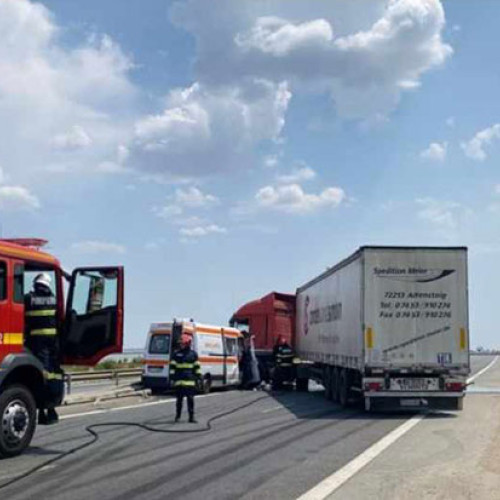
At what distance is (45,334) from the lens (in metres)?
11.2

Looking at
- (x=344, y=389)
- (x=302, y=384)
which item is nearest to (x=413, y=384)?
(x=344, y=389)

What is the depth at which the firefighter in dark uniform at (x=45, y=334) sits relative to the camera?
11125 mm

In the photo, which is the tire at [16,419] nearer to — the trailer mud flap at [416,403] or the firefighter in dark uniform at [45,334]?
the firefighter in dark uniform at [45,334]

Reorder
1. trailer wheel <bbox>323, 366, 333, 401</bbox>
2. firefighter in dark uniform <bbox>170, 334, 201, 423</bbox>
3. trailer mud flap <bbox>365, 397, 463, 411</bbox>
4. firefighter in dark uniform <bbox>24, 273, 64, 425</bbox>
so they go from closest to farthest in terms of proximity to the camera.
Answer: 1. firefighter in dark uniform <bbox>24, 273, 64, 425</bbox>
2. firefighter in dark uniform <bbox>170, 334, 201, 423</bbox>
3. trailer mud flap <bbox>365, 397, 463, 411</bbox>
4. trailer wheel <bbox>323, 366, 333, 401</bbox>

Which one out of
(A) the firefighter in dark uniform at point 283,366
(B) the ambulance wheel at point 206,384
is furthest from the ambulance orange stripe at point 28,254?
(A) the firefighter in dark uniform at point 283,366

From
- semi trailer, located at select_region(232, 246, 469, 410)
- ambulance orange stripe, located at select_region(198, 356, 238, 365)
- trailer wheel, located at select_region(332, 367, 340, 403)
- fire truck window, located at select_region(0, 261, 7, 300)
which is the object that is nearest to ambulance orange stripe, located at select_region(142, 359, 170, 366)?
ambulance orange stripe, located at select_region(198, 356, 238, 365)

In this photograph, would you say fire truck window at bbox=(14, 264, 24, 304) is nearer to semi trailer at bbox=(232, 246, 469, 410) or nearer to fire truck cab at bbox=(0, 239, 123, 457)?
fire truck cab at bbox=(0, 239, 123, 457)

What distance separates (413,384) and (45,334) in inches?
369

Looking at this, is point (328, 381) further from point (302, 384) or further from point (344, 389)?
point (302, 384)

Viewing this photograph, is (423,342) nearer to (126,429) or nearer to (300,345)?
(126,429)

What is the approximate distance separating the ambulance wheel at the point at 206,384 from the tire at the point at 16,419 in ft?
47.5

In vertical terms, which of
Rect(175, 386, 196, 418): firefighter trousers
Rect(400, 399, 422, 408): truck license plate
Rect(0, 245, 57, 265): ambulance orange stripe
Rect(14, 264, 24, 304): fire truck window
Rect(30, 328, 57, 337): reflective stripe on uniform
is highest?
Rect(0, 245, 57, 265): ambulance orange stripe

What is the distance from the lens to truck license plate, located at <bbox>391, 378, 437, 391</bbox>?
58.4 ft

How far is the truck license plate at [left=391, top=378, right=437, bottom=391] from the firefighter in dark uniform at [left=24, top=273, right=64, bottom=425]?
8709mm
